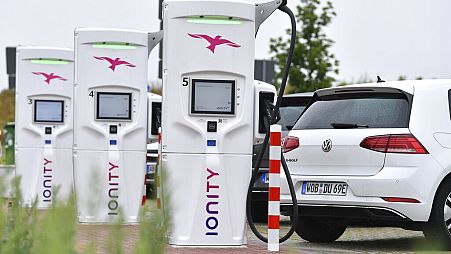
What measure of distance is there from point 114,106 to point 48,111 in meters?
4.01

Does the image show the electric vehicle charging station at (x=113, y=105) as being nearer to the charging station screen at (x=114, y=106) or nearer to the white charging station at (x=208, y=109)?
the charging station screen at (x=114, y=106)

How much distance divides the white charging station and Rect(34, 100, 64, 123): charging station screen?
7931 mm

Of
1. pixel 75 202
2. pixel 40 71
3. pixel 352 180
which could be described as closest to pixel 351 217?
pixel 352 180

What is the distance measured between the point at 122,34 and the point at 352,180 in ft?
17.0

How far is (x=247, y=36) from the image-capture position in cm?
1058

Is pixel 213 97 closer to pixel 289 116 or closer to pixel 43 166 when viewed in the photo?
pixel 289 116

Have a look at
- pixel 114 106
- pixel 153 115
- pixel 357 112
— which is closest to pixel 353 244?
pixel 357 112

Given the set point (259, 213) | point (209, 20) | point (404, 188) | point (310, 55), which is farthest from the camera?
point (310, 55)

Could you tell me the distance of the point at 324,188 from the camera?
1052cm

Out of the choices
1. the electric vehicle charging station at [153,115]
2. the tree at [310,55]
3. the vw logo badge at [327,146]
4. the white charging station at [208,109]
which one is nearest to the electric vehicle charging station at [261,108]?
the white charging station at [208,109]

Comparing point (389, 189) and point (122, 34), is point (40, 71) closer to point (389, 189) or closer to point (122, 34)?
point (122, 34)

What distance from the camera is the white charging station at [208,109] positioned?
10.5m

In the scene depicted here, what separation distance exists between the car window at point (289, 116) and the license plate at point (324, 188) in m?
3.40

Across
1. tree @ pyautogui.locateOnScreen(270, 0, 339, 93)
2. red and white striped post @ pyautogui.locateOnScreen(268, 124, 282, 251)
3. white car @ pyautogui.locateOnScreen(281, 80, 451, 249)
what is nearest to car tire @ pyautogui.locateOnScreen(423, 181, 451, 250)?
white car @ pyautogui.locateOnScreen(281, 80, 451, 249)
